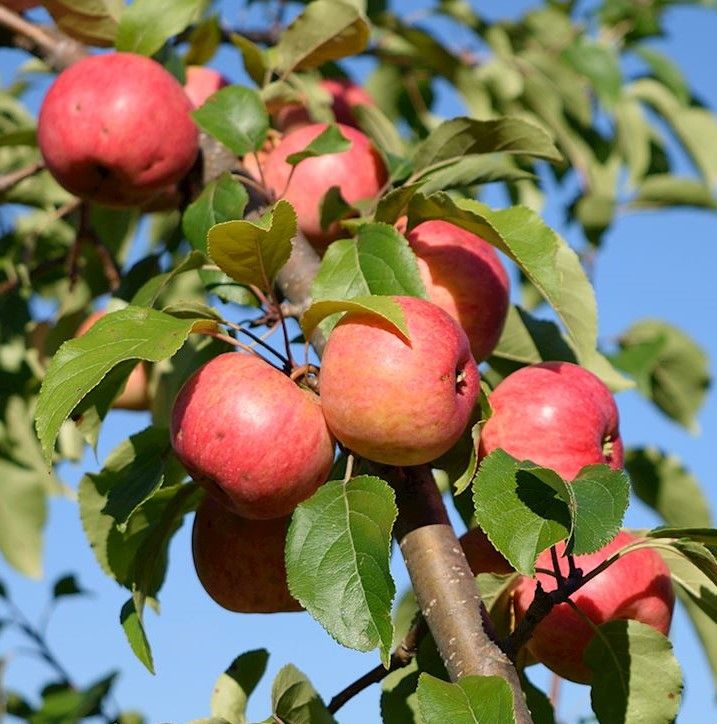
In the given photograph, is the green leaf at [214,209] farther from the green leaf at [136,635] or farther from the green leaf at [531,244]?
the green leaf at [136,635]

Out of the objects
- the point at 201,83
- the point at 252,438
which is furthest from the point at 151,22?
the point at 252,438

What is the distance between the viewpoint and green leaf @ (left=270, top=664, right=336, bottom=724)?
1185 mm

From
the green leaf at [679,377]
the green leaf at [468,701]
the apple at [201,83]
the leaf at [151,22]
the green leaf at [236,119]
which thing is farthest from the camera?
the green leaf at [679,377]

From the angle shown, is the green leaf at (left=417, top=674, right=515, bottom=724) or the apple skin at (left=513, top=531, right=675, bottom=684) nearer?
the green leaf at (left=417, top=674, right=515, bottom=724)

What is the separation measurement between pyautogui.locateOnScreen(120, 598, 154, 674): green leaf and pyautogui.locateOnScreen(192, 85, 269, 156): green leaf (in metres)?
0.60

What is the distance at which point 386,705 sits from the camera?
1.27 meters

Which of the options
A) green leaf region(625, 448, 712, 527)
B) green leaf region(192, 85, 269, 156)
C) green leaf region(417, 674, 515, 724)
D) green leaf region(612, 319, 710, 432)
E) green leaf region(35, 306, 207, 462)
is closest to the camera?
green leaf region(417, 674, 515, 724)

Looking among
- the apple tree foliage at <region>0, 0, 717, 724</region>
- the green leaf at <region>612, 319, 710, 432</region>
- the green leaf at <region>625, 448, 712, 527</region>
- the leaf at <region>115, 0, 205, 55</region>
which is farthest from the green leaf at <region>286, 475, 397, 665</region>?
the green leaf at <region>612, 319, 710, 432</region>

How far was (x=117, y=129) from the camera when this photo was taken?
1456mm

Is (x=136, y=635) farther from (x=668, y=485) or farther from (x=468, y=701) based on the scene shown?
(x=668, y=485)

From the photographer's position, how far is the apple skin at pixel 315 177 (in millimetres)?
1523

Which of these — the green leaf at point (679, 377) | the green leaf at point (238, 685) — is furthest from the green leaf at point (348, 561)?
the green leaf at point (679, 377)

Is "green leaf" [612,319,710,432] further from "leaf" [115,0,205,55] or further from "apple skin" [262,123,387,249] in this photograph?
"leaf" [115,0,205,55]

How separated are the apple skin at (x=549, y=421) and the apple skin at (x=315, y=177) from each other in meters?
0.39
